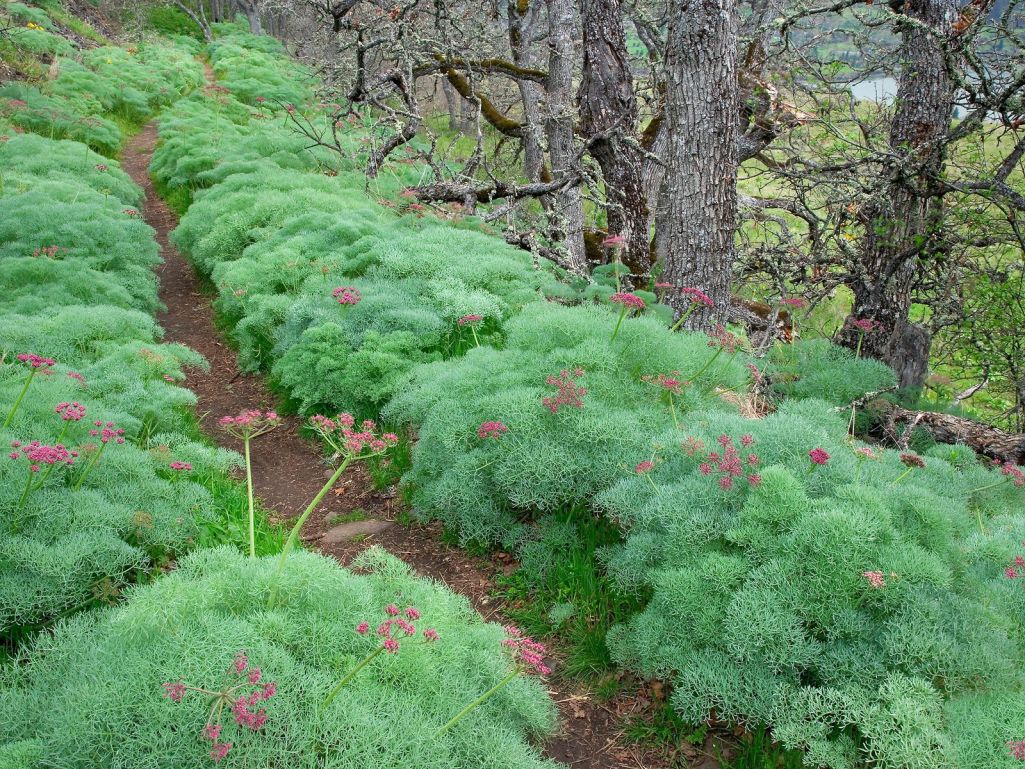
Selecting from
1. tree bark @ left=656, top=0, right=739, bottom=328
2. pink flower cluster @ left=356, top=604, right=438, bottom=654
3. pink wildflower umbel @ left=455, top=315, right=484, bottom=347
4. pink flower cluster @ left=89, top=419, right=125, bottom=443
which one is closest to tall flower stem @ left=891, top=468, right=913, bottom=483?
pink flower cluster @ left=356, top=604, right=438, bottom=654

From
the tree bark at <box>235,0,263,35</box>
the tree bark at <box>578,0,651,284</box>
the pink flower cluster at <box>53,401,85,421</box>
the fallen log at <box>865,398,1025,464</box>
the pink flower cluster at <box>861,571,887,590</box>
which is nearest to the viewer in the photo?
the pink flower cluster at <box>861,571,887,590</box>

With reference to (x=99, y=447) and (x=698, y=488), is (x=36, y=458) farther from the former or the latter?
(x=698, y=488)

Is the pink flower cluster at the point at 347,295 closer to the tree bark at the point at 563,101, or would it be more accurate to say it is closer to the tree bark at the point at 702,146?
the tree bark at the point at 702,146

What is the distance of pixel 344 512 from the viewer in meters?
5.45

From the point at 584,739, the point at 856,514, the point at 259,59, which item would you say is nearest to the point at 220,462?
the point at 584,739

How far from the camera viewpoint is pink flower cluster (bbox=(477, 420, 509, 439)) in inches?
174

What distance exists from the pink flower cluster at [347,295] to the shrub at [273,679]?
3533 millimetres

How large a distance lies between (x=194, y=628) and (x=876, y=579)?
2802 millimetres

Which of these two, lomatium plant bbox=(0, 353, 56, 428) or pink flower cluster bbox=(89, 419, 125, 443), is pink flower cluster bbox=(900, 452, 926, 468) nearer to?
pink flower cluster bbox=(89, 419, 125, 443)

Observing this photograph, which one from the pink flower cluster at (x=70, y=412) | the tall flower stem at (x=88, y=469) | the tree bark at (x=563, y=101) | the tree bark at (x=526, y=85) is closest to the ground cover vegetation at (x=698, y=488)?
the tall flower stem at (x=88, y=469)

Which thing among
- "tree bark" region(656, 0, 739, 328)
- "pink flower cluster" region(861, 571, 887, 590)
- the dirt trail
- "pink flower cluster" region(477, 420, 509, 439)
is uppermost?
"tree bark" region(656, 0, 739, 328)

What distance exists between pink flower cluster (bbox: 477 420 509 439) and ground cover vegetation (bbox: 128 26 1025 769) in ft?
0.05

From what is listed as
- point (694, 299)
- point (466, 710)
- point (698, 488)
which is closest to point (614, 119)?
point (694, 299)

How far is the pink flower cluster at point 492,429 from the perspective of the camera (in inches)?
174
